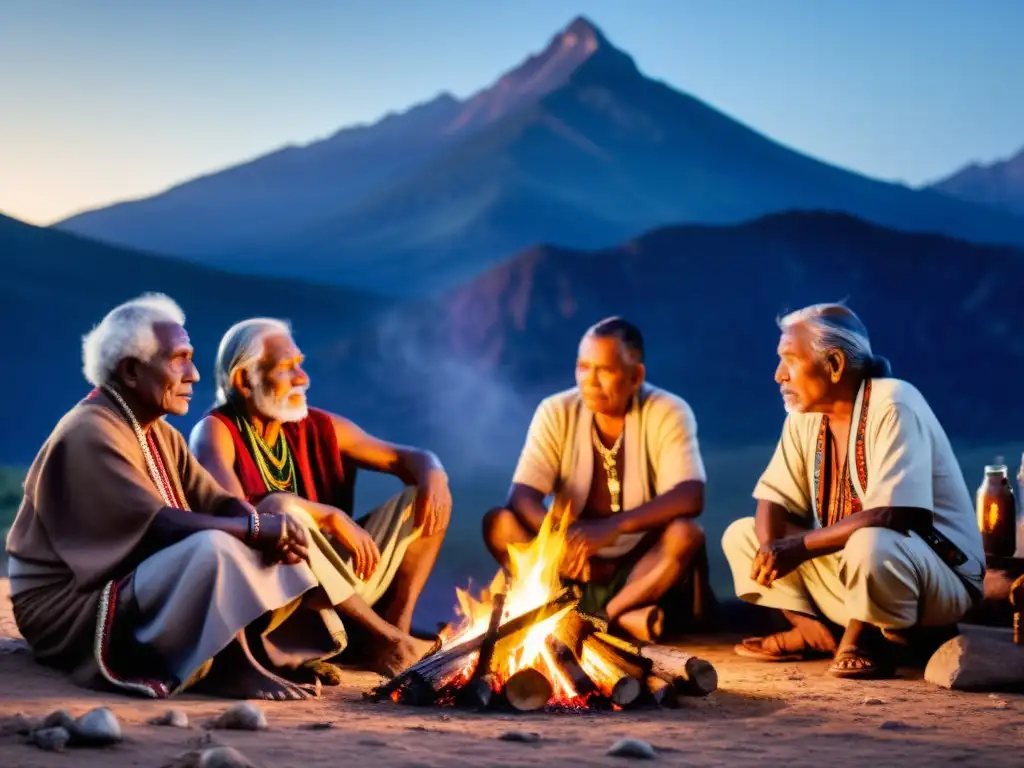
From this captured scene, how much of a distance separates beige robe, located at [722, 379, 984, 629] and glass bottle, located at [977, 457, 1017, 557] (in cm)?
95

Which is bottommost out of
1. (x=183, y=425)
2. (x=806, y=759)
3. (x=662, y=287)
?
(x=806, y=759)

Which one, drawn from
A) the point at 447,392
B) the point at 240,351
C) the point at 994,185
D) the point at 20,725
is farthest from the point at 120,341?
the point at 994,185

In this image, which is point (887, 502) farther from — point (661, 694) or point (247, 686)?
point (247, 686)

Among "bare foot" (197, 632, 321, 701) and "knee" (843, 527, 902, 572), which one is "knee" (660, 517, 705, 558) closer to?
"knee" (843, 527, 902, 572)

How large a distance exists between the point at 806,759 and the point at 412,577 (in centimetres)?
266

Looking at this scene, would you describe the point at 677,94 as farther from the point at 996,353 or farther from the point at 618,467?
the point at 618,467

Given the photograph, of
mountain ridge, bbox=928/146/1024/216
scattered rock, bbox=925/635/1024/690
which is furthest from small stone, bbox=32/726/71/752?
mountain ridge, bbox=928/146/1024/216

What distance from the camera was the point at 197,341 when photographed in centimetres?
1903

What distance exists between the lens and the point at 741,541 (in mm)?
6809

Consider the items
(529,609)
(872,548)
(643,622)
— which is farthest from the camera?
(643,622)

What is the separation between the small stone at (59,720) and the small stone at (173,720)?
332mm

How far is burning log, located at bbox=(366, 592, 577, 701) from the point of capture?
17.7ft

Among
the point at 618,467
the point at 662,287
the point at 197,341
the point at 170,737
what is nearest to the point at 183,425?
the point at 197,341

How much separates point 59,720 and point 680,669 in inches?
91.8
